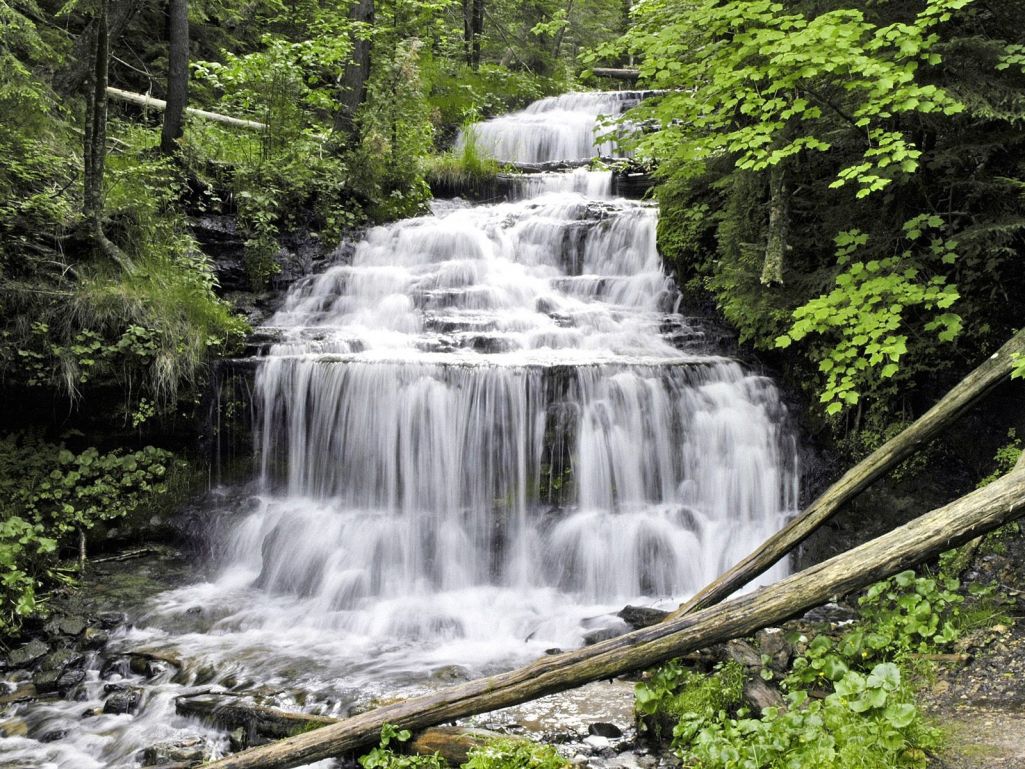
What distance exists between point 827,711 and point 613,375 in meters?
4.61

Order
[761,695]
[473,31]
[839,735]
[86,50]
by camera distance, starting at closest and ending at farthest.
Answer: [839,735] → [761,695] → [86,50] → [473,31]

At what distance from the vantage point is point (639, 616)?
5.78 meters

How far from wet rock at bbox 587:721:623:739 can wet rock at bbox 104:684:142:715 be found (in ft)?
10.2

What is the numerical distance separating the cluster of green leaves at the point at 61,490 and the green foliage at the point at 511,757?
4.44 metres

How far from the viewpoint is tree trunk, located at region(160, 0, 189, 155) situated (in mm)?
10195

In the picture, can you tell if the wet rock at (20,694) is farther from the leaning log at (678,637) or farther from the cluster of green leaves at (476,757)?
the cluster of green leaves at (476,757)

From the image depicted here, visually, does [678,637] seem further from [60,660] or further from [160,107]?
[160,107]

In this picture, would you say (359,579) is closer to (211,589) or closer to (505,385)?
(211,589)

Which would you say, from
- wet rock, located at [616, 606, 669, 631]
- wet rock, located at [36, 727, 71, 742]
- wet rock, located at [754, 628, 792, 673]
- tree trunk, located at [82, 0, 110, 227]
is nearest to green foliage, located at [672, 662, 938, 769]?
wet rock, located at [754, 628, 792, 673]

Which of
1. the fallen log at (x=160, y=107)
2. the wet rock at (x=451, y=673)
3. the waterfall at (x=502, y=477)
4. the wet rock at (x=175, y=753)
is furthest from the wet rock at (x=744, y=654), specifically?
the fallen log at (x=160, y=107)

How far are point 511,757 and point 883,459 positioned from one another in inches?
133

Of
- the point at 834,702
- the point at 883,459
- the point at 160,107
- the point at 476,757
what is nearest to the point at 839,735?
the point at 834,702

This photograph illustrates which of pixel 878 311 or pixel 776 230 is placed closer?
pixel 878 311

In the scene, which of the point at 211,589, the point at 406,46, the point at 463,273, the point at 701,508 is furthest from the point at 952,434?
the point at 406,46
